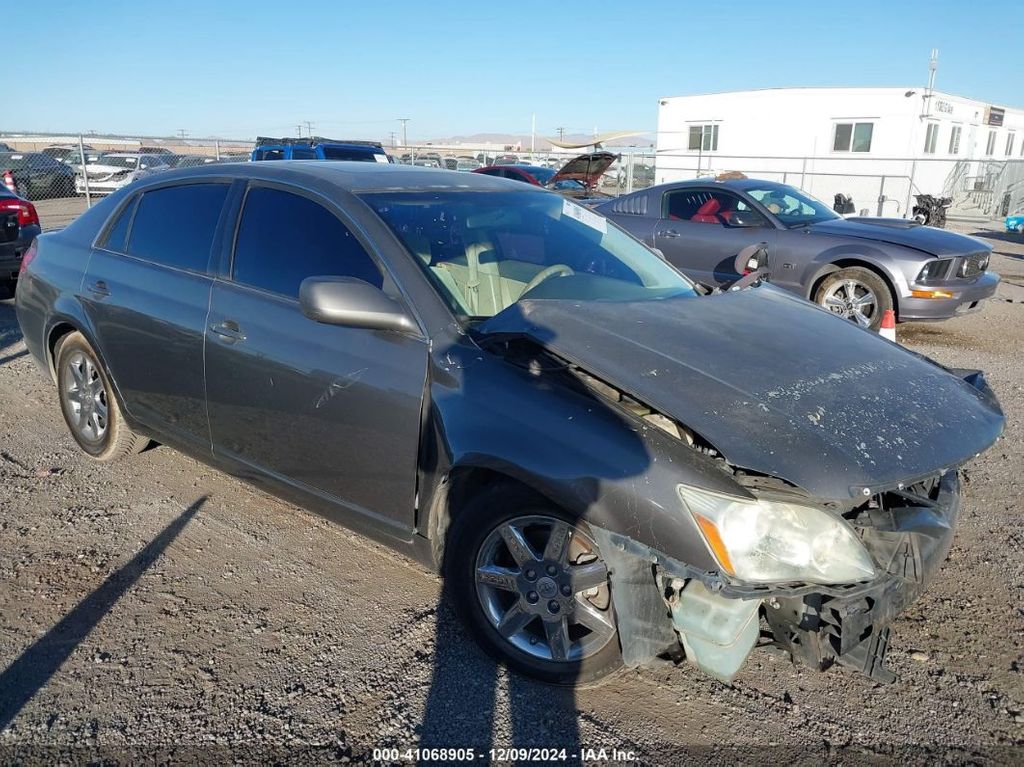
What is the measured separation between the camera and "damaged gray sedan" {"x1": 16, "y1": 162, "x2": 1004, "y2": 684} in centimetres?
230

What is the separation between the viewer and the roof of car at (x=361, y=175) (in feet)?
11.2

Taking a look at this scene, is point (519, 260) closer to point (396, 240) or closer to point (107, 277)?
point (396, 240)

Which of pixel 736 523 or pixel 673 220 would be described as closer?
pixel 736 523

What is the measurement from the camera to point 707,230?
8586 millimetres

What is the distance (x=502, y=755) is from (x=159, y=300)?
2.56 meters

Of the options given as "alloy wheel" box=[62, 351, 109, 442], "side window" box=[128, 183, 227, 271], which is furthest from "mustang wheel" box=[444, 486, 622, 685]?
"alloy wheel" box=[62, 351, 109, 442]

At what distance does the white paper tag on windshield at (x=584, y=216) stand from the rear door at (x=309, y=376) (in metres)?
1.26

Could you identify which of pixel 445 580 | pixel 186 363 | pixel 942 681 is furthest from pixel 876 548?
pixel 186 363

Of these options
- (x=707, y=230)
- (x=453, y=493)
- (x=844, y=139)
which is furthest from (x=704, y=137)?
(x=453, y=493)

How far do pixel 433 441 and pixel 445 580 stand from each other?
1.66 ft

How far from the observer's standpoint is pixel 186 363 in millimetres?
3553

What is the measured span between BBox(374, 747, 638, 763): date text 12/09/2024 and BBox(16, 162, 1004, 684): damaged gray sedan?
0.27m

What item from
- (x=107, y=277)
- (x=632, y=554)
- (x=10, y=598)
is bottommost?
(x=10, y=598)

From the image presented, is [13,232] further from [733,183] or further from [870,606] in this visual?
[870,606]
